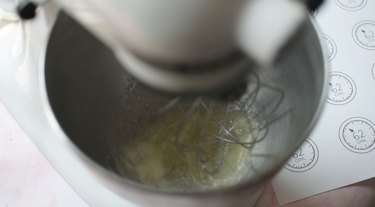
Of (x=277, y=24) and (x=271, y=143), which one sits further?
(x=271, y=143)

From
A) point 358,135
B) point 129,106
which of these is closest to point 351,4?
point 358,135

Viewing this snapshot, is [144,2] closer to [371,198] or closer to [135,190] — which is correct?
[135,190]

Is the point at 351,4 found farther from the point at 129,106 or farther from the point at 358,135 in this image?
the point at 129,106

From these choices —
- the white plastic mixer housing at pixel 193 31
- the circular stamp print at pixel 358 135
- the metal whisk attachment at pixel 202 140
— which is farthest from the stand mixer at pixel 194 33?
the circular stamp print at pixel 358 135

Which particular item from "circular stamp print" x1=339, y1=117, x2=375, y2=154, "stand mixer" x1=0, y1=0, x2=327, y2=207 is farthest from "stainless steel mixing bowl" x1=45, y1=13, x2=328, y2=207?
"circular stamp print" x1=339, y1=117, x2=375, y2=154

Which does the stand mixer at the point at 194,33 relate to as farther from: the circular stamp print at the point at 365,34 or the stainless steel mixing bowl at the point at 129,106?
the circular stamp print at the point at 365,34

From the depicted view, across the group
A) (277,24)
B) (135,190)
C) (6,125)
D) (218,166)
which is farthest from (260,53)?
(6,125)

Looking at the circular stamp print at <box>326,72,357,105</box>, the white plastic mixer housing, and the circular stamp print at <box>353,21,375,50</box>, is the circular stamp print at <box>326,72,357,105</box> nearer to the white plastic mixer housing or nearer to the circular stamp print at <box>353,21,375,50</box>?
the circular stamp print at <box>353,21,375,50</box>
